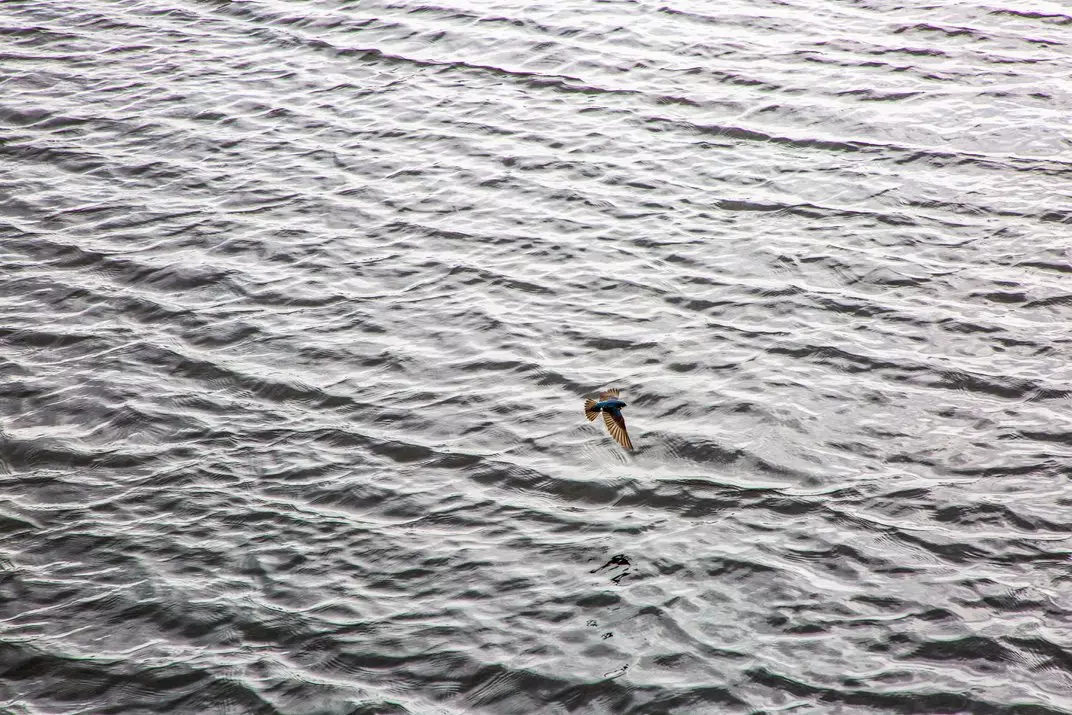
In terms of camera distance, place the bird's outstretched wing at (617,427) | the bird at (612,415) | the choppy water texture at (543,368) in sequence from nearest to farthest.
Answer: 1. the choppy water texture at (543,368)
2. the bird at (612,415)
3. the bird's outstretched wing at (617,427)

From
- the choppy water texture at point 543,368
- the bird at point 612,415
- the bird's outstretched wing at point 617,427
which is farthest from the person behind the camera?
the bird's outstretched wing at point 617,427

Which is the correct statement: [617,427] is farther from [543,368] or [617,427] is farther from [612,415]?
[543,368]

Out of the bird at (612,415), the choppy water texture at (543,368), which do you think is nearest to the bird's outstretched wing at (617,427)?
the bird at (612,415)

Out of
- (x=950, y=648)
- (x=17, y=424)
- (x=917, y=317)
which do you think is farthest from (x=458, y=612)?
(x=917, y=317)

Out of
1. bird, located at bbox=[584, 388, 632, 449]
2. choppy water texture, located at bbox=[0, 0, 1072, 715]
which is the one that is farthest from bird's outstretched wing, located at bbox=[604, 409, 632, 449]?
choppy water texture, located at bbox=[0, 0, 1072, 715]

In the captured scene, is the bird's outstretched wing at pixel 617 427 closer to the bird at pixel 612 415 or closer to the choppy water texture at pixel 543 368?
the bird at pixel 612 415

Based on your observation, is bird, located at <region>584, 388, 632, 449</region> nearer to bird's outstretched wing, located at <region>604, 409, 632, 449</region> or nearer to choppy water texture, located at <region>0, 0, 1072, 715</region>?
bird's outstretched wing, located at <region>604, 409, 632, 449</region>

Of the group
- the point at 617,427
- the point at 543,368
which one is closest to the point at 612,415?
the point at 617,427
